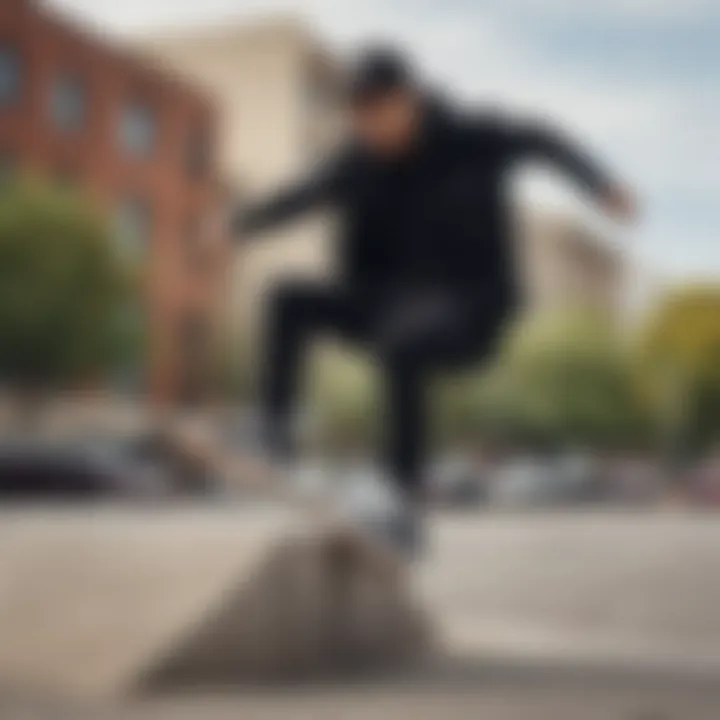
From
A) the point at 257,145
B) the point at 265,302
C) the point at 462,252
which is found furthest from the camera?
the point at 257,145

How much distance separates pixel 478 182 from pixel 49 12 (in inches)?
38.3

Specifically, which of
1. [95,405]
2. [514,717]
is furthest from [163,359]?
[514,717]

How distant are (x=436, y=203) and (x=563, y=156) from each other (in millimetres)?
178

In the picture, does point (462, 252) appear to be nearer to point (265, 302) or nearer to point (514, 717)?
point (265, 302)

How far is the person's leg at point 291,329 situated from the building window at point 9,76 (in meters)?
0.86

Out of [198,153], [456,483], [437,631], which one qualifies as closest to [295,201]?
[198,153]

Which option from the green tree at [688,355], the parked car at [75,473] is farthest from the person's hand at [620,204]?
the parked car at [75,473]

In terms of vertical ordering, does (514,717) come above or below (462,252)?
below

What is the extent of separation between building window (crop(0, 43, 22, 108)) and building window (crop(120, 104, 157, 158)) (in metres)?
0.28

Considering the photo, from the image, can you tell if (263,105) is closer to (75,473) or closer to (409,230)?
(409,230)

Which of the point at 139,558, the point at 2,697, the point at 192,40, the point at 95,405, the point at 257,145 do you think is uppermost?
the point at 192,40

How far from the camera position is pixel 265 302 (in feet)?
6.97

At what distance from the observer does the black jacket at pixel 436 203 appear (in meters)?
1.94

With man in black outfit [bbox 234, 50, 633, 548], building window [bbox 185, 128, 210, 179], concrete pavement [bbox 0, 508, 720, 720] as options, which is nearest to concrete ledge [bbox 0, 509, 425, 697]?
concrete pavement [bbox 0, 508, 720, 720]
